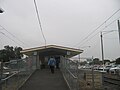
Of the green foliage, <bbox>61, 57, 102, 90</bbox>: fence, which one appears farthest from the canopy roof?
the green foliage

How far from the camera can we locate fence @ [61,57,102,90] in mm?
10547

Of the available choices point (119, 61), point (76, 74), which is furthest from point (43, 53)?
point (119, 61)

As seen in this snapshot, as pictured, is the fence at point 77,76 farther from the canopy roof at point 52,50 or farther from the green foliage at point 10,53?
the green foliage at point 10,53

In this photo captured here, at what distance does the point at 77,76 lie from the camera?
10.3 meters

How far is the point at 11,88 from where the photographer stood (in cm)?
1057

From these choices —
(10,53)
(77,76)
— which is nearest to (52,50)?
(77,76)

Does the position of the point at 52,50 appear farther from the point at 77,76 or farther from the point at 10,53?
the point at 10,53

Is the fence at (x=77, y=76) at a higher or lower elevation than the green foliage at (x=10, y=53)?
lower

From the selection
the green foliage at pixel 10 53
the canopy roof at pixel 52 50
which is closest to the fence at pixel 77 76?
the canopy roof at pixel 52 50

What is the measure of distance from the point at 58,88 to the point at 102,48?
29.9m

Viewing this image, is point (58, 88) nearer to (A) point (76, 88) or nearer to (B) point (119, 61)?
(A) point (76, 88)

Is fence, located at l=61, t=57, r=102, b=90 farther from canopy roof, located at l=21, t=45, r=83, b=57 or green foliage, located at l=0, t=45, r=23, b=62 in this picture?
green foliage, located at l=0, t=45, r=23, b=62

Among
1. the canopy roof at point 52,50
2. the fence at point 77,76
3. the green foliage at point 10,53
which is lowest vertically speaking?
the fence at point 77,76

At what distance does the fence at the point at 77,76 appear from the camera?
10.5 meters
